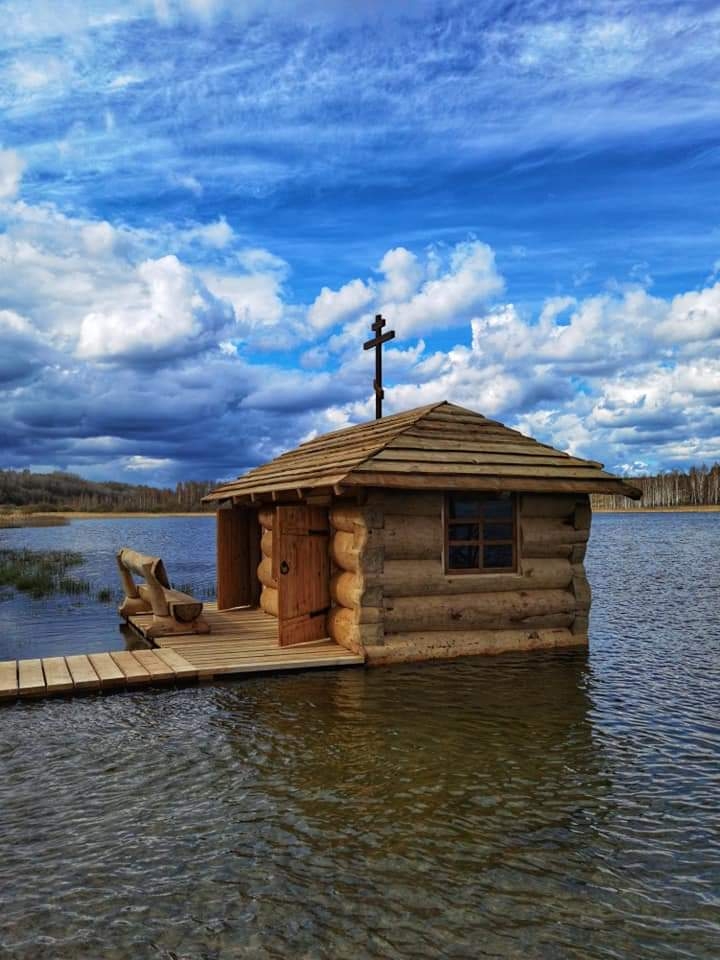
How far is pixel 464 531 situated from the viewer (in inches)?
504

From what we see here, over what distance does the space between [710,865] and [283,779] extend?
350cm

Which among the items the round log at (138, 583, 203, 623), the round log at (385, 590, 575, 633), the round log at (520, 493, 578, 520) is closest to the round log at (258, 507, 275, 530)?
the round log at (138, 583, 203, 623)

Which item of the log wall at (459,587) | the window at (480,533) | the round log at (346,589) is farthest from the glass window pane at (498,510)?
the round log at (346,589)

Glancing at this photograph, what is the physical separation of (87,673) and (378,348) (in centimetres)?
989

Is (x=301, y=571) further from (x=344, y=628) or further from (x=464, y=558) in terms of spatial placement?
(x=464, y=558)

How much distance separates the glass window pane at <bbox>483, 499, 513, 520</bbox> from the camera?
42.3 ft

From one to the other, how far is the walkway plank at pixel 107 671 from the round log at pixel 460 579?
3862 mm

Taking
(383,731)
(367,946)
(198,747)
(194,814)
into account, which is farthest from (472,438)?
(367,946)

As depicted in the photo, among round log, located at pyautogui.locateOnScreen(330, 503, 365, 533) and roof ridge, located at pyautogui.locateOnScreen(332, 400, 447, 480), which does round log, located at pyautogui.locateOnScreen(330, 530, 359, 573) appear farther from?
roof ridge, located at pyautogui.locateOnScreen(332, 400, 447, 480)

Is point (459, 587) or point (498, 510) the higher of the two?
point (498, 510)

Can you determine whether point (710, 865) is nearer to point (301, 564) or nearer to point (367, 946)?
point (367, 946)

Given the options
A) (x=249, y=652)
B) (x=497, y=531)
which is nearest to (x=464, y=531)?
(x=497, y=531)

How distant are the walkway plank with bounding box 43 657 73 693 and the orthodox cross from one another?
8.73 metres

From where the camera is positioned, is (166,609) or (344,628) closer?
(344,628)
